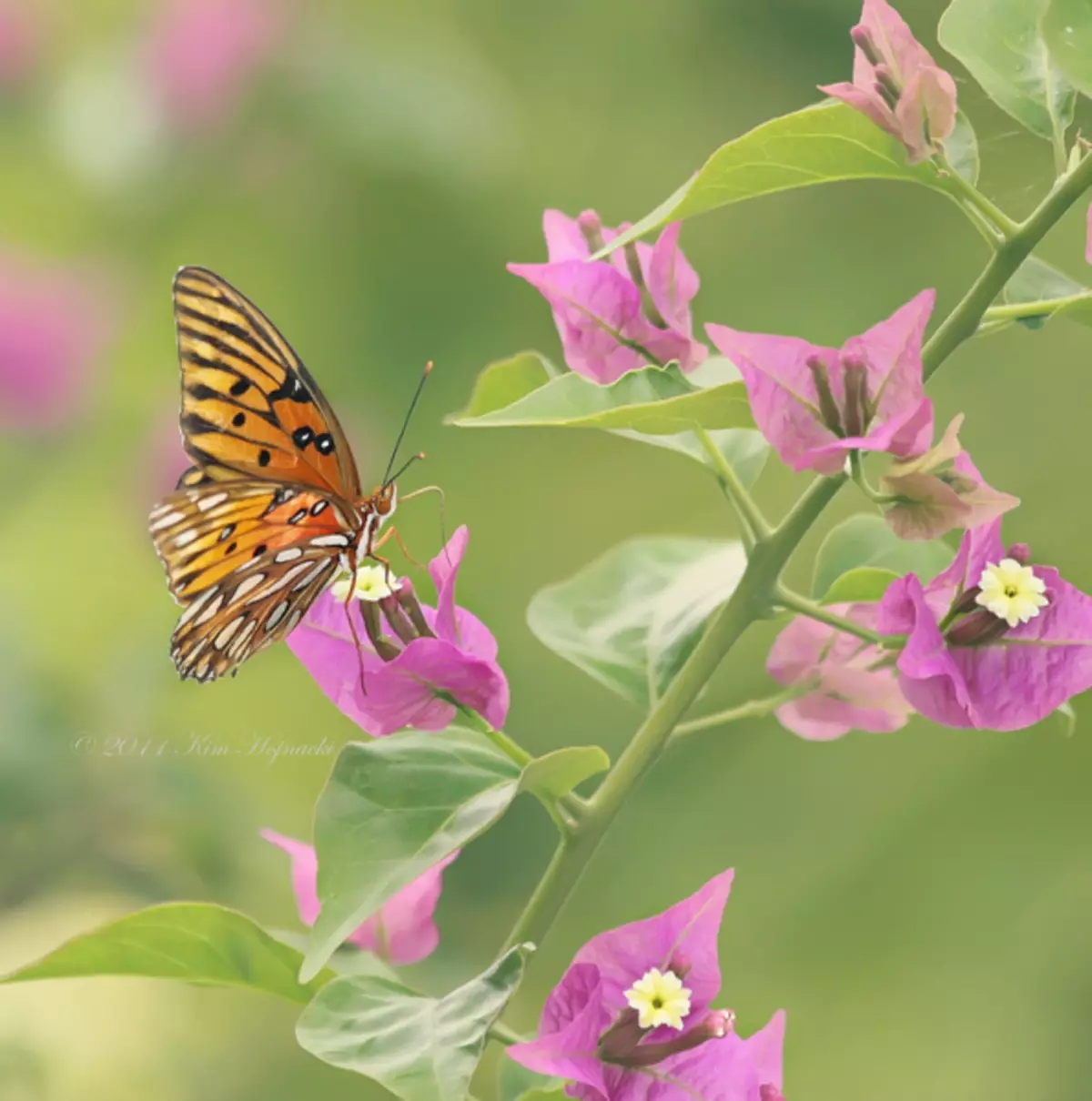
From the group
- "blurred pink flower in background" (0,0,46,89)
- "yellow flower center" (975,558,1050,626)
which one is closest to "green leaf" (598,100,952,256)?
"yellow flower center" (975,558,1050,626)

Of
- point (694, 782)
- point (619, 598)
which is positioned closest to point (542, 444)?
point (694, 782)

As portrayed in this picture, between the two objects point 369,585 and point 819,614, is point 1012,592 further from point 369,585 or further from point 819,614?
point 369,585

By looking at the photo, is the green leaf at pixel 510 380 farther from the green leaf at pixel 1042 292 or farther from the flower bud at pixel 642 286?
the green leaf at pixel 1042 292

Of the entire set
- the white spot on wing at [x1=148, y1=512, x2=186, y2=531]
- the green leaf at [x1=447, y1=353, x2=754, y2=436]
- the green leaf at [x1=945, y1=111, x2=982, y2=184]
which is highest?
the green leaf at [x1=945, y1=111, x2=982, y2=184]

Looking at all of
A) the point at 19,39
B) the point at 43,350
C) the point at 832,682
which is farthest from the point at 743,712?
the point at 19,39

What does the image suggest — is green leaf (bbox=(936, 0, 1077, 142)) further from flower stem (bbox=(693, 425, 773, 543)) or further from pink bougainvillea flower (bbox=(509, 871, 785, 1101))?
pink bougainvillea flower (bbox=(509, 871, 785, 1101))

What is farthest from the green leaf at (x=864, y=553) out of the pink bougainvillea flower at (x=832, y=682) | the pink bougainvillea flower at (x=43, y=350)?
the pink bougainvillea flower at (x=43, y=350)
